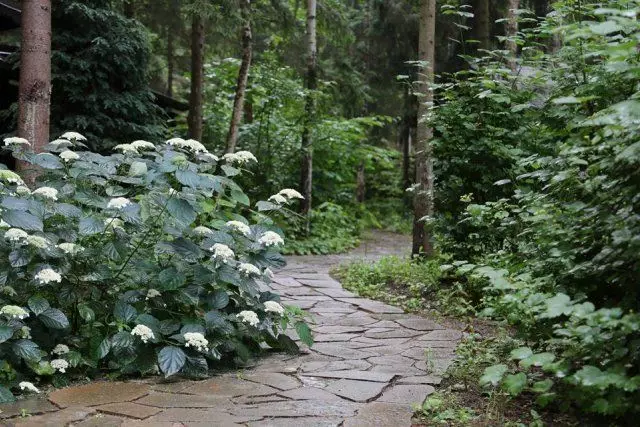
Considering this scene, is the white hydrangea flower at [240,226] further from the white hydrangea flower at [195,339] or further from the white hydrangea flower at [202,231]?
the white hydrangea flower at [195,339]

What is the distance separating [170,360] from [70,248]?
1.02 m

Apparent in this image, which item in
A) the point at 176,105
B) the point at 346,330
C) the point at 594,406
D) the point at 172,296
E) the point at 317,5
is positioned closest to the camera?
the point at 594,406

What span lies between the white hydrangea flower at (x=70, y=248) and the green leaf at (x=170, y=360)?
2.97ft

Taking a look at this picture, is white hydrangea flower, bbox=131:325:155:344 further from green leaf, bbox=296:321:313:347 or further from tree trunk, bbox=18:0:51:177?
tree trunk, bbox=18:0:51:177

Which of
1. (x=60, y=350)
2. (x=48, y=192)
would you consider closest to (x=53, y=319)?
(x=60, y=350)

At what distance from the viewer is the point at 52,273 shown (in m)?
4.05

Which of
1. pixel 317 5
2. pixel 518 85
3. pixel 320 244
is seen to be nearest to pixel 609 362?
pixel 518 85

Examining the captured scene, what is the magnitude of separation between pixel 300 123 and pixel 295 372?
906 centimetres

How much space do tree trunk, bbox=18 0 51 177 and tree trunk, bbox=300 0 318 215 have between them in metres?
6.56

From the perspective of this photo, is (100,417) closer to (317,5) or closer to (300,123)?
(300,123)

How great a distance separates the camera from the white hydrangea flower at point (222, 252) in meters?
4.44

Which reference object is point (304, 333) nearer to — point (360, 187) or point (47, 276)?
point (47, 276)

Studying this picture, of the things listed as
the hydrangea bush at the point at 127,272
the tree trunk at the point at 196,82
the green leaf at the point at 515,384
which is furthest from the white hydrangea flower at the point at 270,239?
the tree trunk at the point at 196,82

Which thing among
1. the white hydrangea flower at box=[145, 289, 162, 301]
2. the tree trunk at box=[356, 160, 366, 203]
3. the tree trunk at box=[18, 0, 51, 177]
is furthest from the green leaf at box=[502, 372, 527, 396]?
the tree trunk at box=[356, 160, 366, 203]
